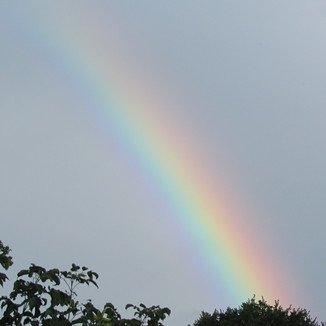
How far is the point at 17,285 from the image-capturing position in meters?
5.04

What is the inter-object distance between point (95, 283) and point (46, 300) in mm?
713

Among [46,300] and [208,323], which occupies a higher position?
[208,323]

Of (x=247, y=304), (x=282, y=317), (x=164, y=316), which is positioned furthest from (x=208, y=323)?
(x=164, y=316)

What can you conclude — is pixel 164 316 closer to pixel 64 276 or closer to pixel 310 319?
pixel 64 276

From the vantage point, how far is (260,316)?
98.1 ft

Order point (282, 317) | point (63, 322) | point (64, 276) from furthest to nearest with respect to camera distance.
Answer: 1. point (282, 317)
2. point (64, 276)
3. point (63, 322)

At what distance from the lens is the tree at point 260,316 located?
29844mm

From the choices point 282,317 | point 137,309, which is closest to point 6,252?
point 137,309

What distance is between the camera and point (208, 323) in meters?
31.8

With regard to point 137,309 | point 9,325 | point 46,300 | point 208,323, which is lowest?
point 9,325

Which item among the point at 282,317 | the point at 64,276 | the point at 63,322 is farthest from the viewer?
the point at 282,317

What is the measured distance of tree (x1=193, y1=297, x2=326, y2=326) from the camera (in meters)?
29.8

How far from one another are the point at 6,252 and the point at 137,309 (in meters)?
1.67

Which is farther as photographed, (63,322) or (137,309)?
(137,309)
